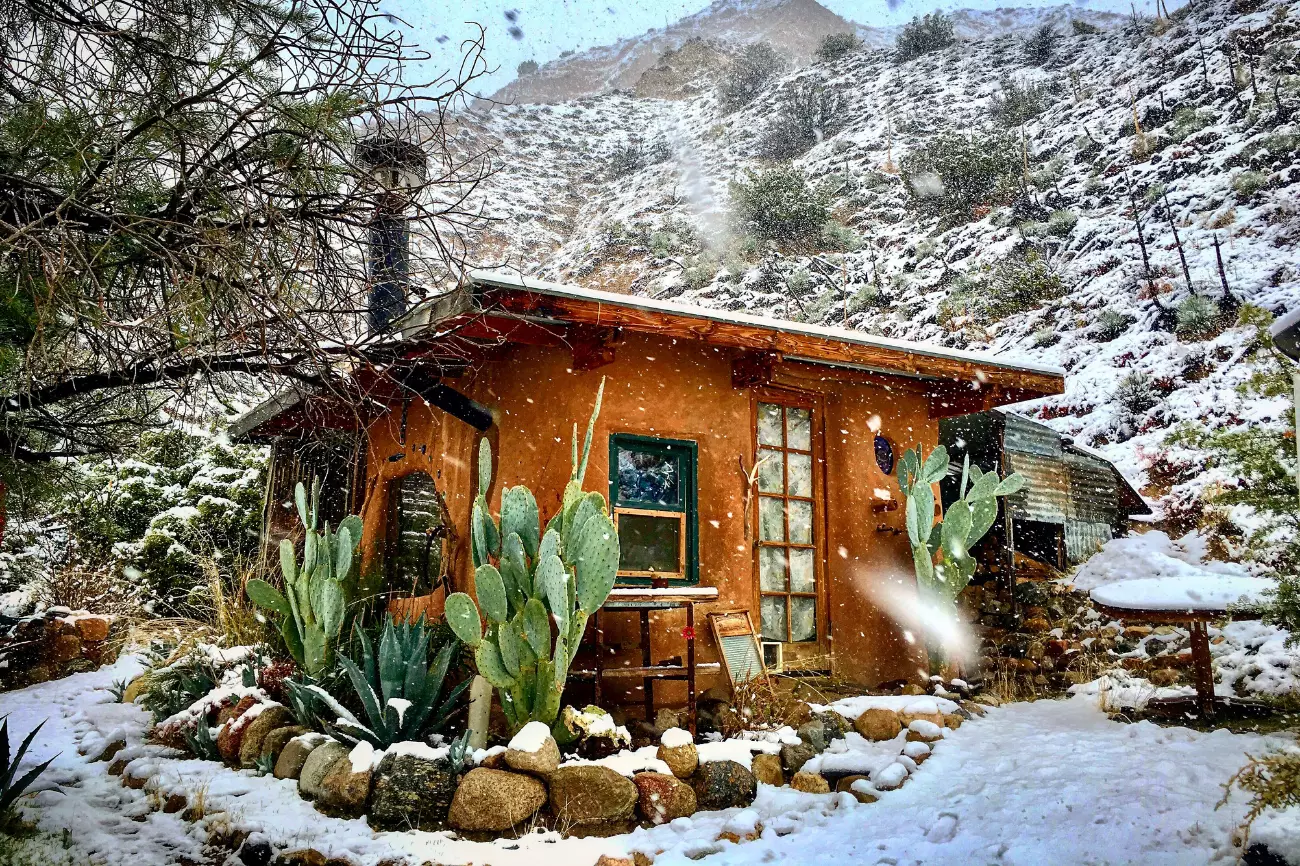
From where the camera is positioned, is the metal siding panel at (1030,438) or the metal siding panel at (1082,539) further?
the metal siding panel at (1082,539)

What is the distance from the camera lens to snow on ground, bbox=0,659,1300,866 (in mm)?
3611

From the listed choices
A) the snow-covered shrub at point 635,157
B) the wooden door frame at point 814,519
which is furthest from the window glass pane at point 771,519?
the snow-covered shrub at point 635,157

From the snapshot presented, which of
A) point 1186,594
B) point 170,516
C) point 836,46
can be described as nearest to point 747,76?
point 836,46

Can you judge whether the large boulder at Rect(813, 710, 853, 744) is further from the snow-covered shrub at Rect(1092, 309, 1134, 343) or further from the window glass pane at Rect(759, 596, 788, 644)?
the snow-covered shrub at Rect(1092, 309, 1134, 343)

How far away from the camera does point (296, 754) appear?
15.3ft

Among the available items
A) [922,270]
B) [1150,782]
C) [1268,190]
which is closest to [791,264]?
[922,270]

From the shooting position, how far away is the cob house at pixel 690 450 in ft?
18.4

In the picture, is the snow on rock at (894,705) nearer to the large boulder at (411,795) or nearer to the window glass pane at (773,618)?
the window glass pane at (773,618)

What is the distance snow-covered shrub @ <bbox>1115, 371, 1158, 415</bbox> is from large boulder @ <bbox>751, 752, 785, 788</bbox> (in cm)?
1162

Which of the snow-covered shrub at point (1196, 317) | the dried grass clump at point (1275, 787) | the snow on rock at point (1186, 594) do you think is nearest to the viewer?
the dried grass clump at point (1275, 787)

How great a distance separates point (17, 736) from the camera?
18.3 feet

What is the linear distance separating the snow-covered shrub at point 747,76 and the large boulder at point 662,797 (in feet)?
108

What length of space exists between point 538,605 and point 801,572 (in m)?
2.94

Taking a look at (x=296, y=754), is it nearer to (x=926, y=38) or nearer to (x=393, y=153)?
(x=393, y=153)
